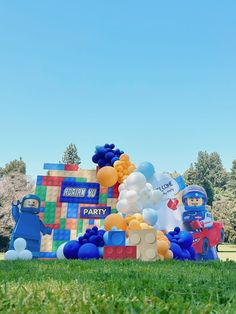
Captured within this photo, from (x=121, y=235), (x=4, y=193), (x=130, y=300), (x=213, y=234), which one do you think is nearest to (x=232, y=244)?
(x=4, y=193)

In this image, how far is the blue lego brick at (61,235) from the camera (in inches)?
544

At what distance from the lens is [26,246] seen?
1318 cm

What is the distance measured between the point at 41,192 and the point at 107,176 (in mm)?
2708

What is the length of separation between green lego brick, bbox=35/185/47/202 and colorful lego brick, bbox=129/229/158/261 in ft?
20.0

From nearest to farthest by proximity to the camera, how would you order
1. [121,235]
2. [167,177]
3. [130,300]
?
[130,300], [121,235], [167,177]

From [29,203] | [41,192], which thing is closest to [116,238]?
[29,203]

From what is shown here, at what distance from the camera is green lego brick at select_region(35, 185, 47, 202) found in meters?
14.2

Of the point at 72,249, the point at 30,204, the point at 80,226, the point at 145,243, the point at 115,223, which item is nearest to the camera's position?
the point at 145,243

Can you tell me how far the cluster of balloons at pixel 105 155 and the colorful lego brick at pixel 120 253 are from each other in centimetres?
588

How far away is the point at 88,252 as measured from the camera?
1041cm

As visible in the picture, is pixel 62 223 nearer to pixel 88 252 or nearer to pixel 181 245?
pixel 88 252

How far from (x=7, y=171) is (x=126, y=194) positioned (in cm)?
2670

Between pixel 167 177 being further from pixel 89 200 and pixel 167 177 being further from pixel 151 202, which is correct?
pixel 89 200

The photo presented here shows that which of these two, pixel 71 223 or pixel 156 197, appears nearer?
pixel 156 197
